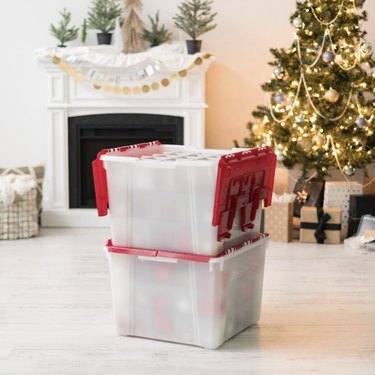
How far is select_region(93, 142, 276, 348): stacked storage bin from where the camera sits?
10.4 ft

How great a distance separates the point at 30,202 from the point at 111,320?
2047mm

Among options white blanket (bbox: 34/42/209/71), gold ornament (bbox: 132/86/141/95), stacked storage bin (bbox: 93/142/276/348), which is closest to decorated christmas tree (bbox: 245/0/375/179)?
white blanket (bbox: 34/42/209/71)

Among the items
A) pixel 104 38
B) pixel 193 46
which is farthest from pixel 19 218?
pixel 193 46

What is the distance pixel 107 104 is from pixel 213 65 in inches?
32.8

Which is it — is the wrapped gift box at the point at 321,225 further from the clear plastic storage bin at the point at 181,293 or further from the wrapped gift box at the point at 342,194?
the clear plastic storage bin at the point at 181,293

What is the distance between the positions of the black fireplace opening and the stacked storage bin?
238 cm

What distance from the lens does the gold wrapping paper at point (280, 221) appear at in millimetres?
5312

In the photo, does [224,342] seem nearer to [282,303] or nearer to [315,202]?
[282,303]

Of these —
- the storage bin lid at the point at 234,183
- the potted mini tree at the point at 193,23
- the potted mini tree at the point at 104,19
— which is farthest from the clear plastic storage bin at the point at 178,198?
the potted mini tree at the point at 104,19

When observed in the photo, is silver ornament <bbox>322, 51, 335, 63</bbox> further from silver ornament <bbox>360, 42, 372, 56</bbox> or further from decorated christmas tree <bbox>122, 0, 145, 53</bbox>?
decorated christmas tree <bbox>122, 0, 145, 53</bbox>

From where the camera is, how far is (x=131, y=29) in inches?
225

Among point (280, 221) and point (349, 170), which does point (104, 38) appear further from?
point (349, 170)

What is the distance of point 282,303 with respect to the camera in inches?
153

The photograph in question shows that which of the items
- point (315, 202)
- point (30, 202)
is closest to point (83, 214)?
point (30, 202)
